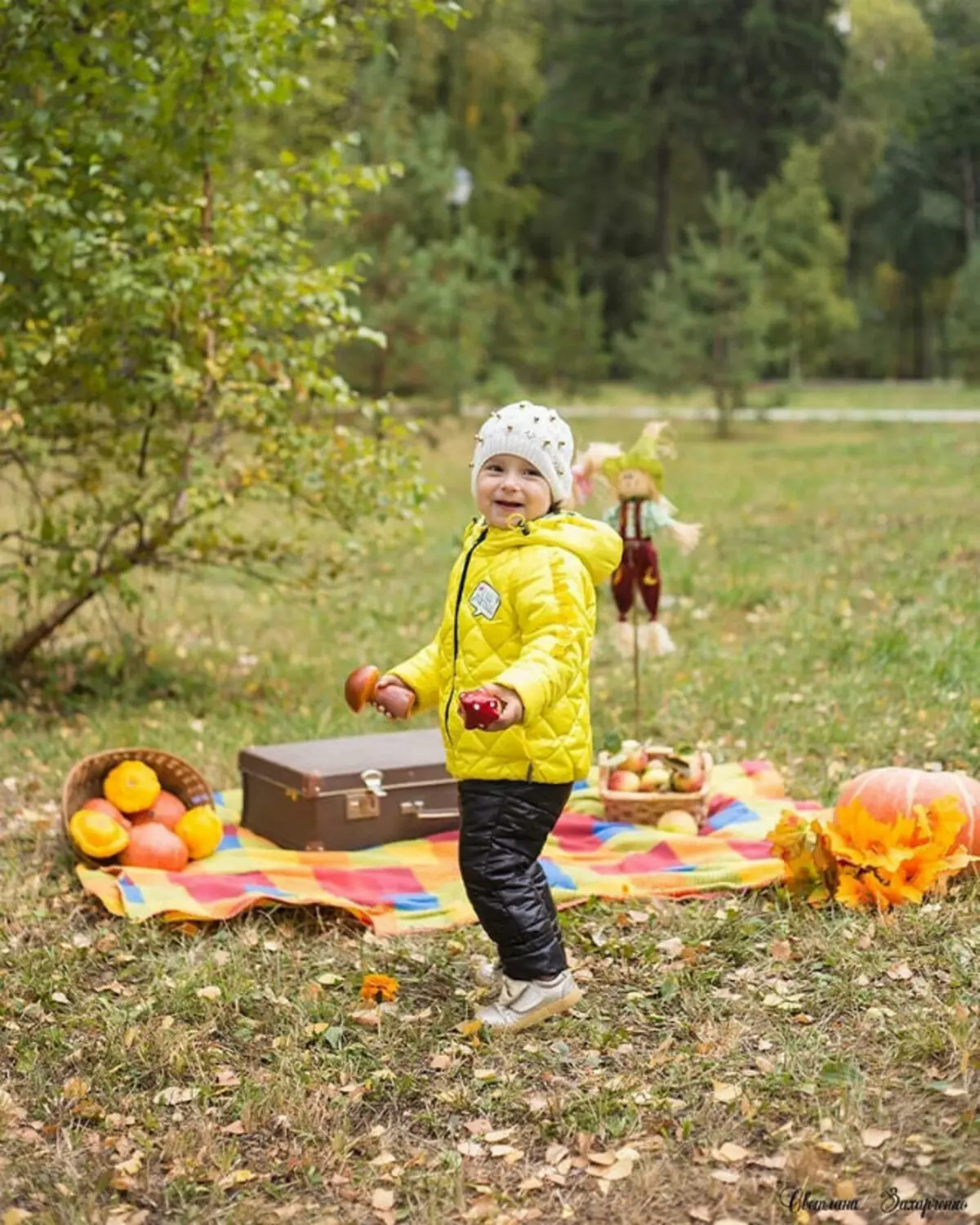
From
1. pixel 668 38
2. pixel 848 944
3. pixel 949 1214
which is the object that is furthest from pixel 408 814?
pixel 668 38

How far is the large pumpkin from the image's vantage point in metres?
5.13

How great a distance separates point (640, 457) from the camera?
6422mm

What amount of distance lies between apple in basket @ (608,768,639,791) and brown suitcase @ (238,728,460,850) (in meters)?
0.61

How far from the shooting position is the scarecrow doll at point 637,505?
644 centimetres

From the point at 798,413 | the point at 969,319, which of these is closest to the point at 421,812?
the point at 798,413

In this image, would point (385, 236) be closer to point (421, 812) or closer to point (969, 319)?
point (421, 812)

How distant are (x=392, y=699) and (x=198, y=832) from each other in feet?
5.48

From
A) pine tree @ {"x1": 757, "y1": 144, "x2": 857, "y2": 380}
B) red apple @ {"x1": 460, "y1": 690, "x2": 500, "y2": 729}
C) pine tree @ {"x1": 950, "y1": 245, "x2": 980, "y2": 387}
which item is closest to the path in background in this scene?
pine tree @ {"x1": 757, "y1": 144, "x2": 857, "y2": 380}

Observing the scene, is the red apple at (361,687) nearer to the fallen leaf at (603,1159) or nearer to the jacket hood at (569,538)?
the jacket hood at (569,538)

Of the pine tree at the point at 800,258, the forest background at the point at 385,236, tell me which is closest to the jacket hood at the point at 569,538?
the forest background at the point at 385,236

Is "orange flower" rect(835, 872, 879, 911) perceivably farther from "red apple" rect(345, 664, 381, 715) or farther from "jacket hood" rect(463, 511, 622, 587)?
"red apple" rect(345, 664, 381, 715)

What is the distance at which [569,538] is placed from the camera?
4363mm

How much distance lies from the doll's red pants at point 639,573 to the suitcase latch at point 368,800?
1312 millimetres

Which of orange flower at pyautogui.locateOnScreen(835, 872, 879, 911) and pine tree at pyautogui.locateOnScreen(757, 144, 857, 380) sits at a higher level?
pine tree at pyautogui.locateOnScreen(757, 144, 857, 380)
